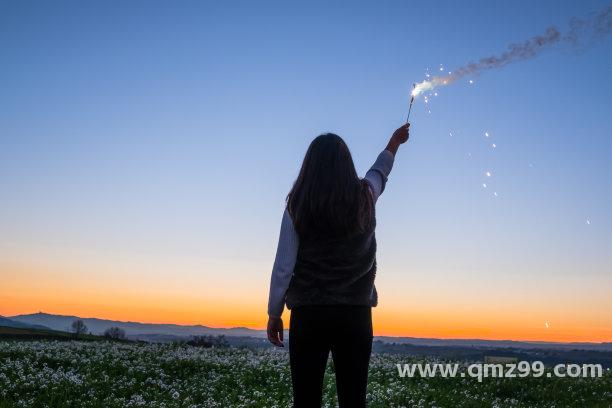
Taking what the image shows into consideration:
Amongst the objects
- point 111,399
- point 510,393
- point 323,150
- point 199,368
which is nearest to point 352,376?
point 323,150

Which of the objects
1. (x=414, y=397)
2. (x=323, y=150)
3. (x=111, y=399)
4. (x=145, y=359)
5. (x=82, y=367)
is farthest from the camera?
(x=145, y=359)

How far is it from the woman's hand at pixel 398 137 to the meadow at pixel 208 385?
9.07 meters

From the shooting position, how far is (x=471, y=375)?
18.3 metres

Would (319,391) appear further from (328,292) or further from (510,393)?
(510,393)

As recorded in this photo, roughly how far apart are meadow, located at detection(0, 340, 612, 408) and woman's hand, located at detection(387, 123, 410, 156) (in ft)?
29.7

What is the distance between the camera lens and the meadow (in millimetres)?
14219

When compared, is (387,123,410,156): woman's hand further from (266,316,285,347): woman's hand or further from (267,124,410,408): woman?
(266,316,285,347): woman's hand

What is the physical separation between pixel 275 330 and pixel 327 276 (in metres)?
0.75

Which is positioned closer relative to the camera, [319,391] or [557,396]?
[319,391]

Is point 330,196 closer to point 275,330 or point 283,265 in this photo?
point 283,265

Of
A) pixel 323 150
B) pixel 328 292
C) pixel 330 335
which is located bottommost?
pixel 330 335

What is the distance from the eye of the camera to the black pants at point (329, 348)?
512 centimetres

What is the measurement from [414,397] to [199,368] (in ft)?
22.4

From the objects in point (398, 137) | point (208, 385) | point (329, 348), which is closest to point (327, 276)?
point (329, 348)
